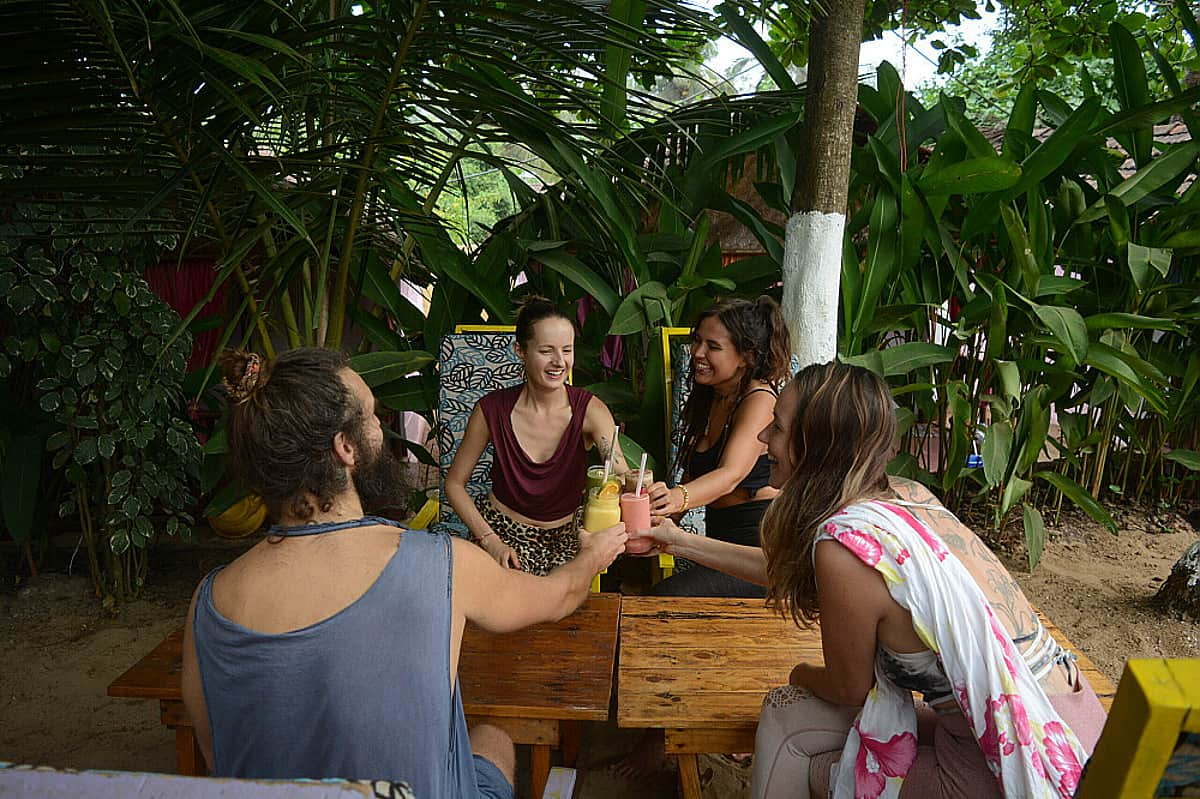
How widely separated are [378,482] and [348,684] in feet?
1.02

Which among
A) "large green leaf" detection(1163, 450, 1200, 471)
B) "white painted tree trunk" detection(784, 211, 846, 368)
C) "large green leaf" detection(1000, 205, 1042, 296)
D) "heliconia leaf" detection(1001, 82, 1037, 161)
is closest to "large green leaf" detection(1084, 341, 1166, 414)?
"large green leaf" detection(1000, 205, 1042, 296)

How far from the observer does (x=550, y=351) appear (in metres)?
2.65

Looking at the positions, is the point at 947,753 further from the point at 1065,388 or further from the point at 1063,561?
the point at 1063,561

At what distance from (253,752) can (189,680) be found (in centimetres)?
14

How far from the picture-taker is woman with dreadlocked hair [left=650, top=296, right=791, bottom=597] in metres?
2.59

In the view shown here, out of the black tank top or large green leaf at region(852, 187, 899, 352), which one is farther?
large green leaf at region(852, 187, 899, 352)

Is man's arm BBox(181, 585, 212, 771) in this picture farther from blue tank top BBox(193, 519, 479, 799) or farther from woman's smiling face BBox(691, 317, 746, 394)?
woman's smiling face BBox(691, 317, 746, 394)

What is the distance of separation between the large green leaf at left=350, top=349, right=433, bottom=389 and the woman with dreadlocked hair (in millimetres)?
1076

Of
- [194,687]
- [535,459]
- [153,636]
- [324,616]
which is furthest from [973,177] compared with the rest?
[153,636]

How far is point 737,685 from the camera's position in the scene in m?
1.73

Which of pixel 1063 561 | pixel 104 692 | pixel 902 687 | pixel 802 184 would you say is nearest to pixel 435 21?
pixel 802 184

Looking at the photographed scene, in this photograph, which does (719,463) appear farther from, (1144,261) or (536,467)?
(1144,261)

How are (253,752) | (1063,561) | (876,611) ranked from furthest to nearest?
(1063,561) < (876,611) < (253,752)

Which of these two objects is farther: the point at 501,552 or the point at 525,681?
the point at 501,552
